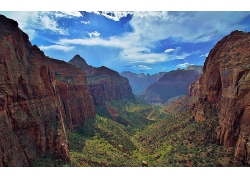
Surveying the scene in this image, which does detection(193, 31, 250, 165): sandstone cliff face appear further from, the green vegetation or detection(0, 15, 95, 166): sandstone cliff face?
detection(0, 15, 95, 166): sandstone cliff face

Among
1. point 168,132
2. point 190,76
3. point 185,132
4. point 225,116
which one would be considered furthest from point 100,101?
point 190,76

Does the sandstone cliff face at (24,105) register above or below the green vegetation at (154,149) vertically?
above

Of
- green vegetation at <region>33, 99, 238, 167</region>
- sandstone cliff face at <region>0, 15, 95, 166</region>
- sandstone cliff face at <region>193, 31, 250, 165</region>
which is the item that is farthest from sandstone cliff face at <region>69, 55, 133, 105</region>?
sandstone cliff face at <region>193, 31, 250, 165</region>

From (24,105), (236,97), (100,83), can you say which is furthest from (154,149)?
(100,83)

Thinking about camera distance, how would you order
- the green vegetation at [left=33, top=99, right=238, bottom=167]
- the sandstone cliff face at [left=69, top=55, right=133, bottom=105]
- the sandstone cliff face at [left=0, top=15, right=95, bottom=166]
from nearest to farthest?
the sandstone cliff face at [left=0, top=15, right=95, bottom=166] → the green vegetation at [left=33, top=99, right=238, bottom=167] → the sandstone cliff face at [left=69, top=55, right=133, bottom=105]

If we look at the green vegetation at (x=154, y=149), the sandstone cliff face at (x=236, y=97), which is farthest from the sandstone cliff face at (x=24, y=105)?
the sandstone cliff face at (x=236, y=97)

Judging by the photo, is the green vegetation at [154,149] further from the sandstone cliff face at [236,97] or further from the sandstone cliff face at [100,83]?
the sandstone cliff face at [100,83]

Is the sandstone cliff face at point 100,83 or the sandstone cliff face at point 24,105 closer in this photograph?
the sandstone cliff face at point 24,105

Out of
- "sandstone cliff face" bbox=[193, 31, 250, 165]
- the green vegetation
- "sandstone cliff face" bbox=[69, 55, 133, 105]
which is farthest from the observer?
"sandstone cliff face" bbox=[69, 55, 133, 105]

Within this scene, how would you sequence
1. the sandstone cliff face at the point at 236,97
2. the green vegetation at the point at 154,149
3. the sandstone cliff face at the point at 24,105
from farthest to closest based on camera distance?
the green vegetation at the point at 154,149 < the sandstone cliff face at the point at 236,97 < the sandstone cliff face at the point at 24,105
